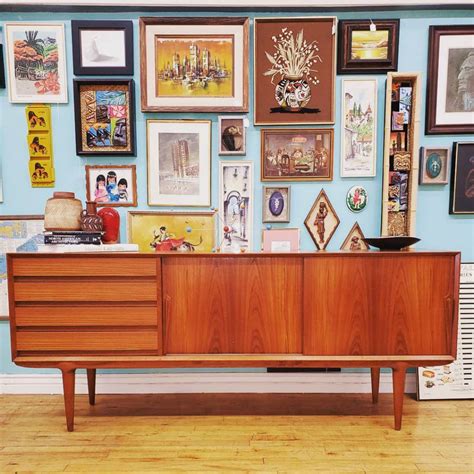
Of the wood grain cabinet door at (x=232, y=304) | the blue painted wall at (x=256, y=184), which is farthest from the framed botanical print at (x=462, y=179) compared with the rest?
the wood grain cabinet door at (x=232, y=304)

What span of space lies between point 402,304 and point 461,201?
1.01m

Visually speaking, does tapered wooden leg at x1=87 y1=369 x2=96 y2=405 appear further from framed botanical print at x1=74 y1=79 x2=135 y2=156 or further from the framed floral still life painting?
the framed floral still life painting

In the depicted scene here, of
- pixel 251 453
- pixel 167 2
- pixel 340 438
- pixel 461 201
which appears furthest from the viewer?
pixel 461 201

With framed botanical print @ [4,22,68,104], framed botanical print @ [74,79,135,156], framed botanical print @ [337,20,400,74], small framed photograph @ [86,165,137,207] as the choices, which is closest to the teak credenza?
small framed photograph @ [86,165,137,207]

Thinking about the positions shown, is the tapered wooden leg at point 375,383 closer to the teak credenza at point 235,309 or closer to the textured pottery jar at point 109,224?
the teak credenza at point 235,309

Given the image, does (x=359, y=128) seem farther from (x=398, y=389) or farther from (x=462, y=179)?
(x=398, y=389)

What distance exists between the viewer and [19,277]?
6.07 ft

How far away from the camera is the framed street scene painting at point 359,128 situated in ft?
7.48

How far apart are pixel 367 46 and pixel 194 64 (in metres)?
1.16

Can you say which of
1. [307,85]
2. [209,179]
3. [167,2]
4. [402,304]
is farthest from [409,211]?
[167,2]

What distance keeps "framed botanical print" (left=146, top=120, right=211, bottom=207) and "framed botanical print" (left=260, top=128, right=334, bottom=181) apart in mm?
406

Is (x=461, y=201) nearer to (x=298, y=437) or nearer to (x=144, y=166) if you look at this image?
(x=298, y=437)

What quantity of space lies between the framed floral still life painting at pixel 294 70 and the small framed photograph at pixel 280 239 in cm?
74

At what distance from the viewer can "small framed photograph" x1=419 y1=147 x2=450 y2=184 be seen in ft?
7.54
